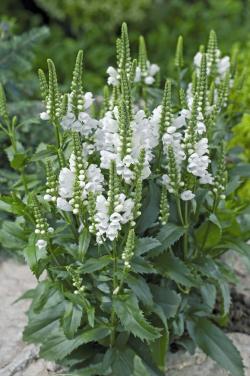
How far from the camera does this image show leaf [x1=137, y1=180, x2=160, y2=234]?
308 cm

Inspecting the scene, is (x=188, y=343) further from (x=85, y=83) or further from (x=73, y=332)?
(x=85, y=83)

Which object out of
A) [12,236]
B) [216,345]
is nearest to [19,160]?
[12,236]

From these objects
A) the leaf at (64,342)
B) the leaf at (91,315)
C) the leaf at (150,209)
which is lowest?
the leaf at (64,342)

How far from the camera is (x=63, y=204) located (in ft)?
9.22

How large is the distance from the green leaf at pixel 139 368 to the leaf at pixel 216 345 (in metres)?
0.36

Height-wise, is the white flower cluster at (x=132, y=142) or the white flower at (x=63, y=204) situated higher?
the white flower cluster at (x=132, y=142)

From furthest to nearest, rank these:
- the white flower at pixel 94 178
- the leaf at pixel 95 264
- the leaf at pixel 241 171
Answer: the leaf at pixel 241 171 → the leaf at pixel 95 264 → the white flower at pixel 94 178

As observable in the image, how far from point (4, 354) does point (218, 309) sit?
1268 mm

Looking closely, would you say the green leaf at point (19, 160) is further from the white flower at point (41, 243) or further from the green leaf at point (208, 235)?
the green leaf at point (208, 235)

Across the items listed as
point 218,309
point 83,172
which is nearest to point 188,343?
point 218,309

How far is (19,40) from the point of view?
4879 millimetres

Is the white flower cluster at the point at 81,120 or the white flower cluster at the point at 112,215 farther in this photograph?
the white flower cluster at the point at 81,120

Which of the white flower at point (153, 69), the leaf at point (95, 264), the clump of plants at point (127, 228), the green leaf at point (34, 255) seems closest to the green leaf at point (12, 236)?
the clump of plants at point (127, 228)

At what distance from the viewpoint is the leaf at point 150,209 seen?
10.1 feet
